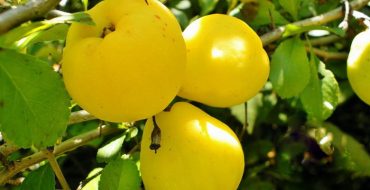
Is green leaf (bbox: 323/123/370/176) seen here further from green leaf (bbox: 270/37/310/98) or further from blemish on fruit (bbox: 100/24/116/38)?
blemish on fruit (bbox: 100/24/116/38)

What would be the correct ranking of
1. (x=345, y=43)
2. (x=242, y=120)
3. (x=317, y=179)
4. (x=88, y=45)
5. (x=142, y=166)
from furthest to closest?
(x=317, y=179)
(x=345, y=43)
(x=242, y=120)
(x=142, y=166)
(x=88, y=45)

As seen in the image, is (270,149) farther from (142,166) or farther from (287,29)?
(142,166)

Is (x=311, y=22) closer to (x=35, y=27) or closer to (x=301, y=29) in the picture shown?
(x=301, y=29)

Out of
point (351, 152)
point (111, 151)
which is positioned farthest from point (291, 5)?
point (351, 152)

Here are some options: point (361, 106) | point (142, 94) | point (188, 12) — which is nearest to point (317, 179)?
point (361, 106)

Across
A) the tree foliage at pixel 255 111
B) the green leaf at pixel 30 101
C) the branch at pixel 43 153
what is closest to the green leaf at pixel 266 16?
the tree foliage at pixel 255 111

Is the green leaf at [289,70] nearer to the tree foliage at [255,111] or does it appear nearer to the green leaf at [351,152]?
the tree foliage at [255,111]
